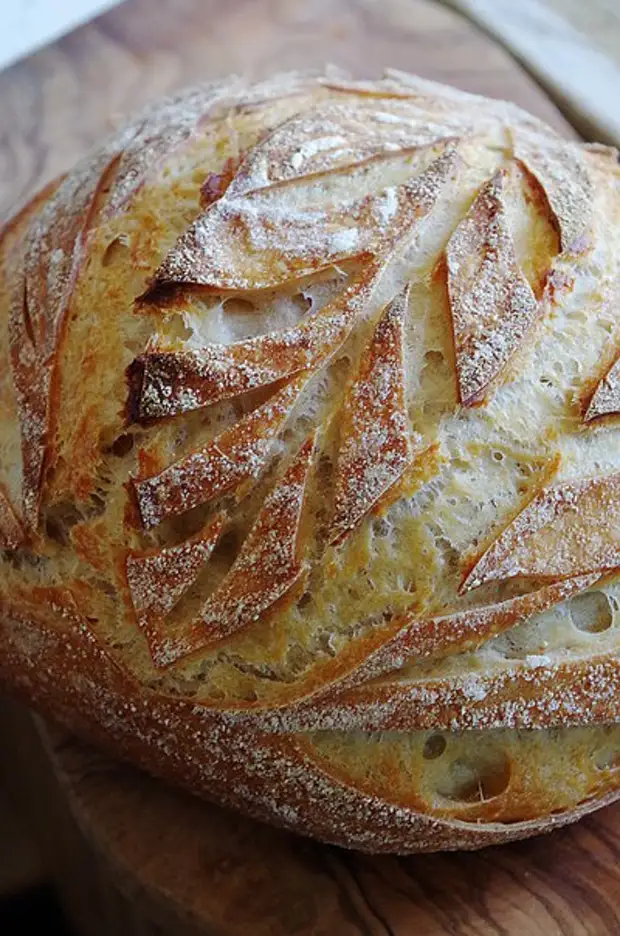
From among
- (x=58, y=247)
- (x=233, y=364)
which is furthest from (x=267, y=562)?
(x=58, y=247)

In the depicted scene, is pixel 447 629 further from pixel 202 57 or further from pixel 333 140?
pixel 202 57

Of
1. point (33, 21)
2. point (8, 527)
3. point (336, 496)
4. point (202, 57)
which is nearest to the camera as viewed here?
point (336, 496)

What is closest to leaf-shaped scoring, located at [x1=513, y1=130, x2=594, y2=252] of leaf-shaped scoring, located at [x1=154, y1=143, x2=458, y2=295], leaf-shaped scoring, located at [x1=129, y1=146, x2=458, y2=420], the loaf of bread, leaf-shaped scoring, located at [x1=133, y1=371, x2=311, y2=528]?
the loaf of bread

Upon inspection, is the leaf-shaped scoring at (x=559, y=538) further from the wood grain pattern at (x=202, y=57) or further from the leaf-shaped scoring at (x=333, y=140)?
the wood grain pattern at (x=202, y=57)

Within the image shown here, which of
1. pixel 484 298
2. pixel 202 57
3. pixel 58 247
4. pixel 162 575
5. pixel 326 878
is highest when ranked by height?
pixel 202 57

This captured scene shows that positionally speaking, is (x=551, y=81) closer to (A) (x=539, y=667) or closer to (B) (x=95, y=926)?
(A) (x=539, y=667)

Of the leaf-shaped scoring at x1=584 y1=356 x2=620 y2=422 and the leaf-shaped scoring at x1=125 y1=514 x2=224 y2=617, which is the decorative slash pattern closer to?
the leaf-shaped scoring at x1=125 y1=514 x2=224 y2=617
